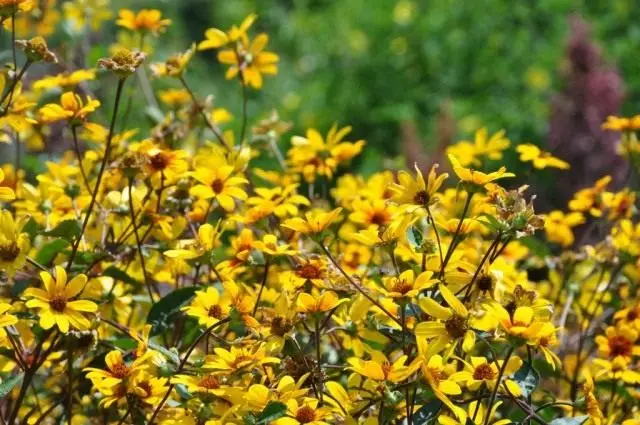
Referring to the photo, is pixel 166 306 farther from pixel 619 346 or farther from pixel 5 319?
pixel 619 346

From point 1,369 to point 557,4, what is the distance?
13.7 ft

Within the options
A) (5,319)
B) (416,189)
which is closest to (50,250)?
(5,319)

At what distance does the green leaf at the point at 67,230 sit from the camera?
1137mm

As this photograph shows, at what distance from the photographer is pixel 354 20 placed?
16.5 feet

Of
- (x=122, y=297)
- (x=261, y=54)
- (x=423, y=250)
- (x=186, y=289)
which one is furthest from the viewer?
(x=261, y=54)

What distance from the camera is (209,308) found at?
3.39 ft

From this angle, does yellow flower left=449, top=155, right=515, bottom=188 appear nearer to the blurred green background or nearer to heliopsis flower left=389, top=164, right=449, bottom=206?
heliopsis flower left=389, top=164, right=449, bottom=206

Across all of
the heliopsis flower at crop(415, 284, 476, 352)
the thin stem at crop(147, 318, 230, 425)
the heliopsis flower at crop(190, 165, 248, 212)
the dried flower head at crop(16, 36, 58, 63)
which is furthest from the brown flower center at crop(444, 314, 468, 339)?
the dried flower head at crop(16, 36, 58, 63)

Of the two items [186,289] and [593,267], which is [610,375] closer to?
[593,267]

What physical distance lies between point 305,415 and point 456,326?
6.2 inches

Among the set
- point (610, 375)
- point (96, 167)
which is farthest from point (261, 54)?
point (610, 375)

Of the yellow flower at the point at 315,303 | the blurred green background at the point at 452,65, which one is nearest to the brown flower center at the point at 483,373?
the yellow flower at the point at 315,303

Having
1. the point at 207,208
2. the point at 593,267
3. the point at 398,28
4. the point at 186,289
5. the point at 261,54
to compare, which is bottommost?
the point at 186,289

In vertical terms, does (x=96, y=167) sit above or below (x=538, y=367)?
above
